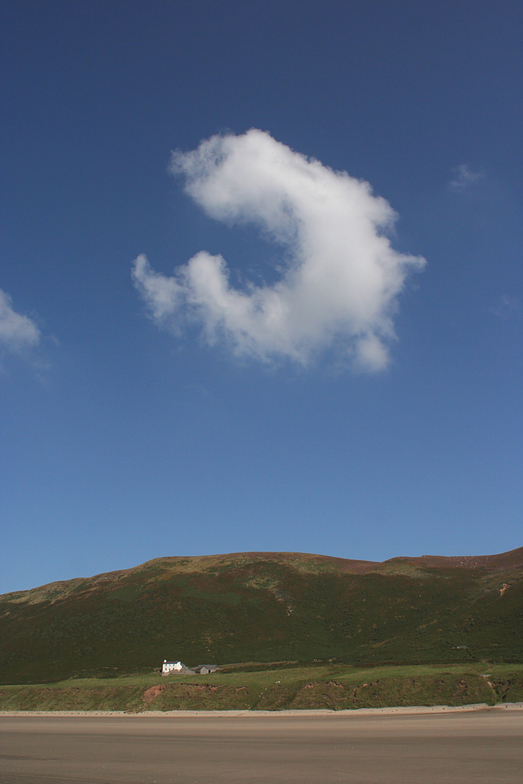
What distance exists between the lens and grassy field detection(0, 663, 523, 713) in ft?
127

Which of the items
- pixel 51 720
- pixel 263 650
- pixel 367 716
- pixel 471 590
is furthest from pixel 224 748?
pixel 471 590

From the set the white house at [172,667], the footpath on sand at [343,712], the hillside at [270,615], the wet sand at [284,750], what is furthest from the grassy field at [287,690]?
the hillside at [270,615]

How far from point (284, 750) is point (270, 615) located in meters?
79.4

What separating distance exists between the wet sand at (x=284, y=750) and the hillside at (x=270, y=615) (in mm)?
30901

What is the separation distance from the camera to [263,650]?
83.1 m

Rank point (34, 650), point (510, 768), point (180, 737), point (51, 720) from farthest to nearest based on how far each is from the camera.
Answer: point (34, 650), point (51, 720), point (180, 737), point (510, 768)

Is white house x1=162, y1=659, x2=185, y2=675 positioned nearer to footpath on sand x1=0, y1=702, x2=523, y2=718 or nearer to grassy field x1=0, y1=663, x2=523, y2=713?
grassy field x1=0, y1=663, x2=523, y2=713

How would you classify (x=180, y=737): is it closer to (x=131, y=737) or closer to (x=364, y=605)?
(x=131, y=737)

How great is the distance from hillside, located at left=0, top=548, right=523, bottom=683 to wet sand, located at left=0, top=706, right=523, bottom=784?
101ft

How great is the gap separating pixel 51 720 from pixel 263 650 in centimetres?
4596

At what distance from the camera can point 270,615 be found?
99.5 meters

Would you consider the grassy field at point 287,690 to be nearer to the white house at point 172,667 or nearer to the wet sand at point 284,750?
the wet sand at point 284,750

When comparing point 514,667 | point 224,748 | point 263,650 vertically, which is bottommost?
point 263,650

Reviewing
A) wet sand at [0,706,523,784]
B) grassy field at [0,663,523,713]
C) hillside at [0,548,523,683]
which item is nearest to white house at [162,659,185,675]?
hillside at [0,548,523,683]
